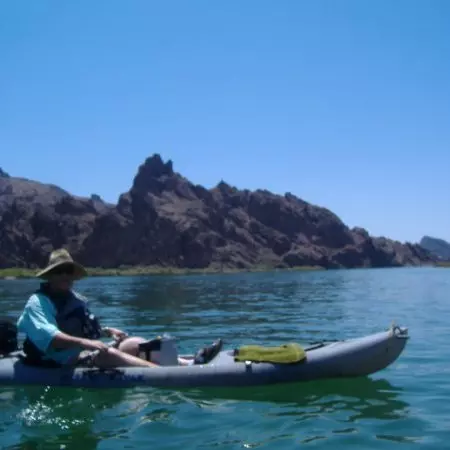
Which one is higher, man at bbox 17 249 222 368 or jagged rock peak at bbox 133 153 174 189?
jagged rock peak at bbox 133 153 174 189

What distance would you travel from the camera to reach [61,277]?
9.34 metres

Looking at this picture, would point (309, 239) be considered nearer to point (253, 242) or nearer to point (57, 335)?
point (253, 242)

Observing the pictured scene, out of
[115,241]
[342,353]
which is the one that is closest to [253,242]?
[115,241]

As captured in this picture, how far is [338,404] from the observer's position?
889 cm

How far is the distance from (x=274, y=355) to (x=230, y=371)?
0.74m

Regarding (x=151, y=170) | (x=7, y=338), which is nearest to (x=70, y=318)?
(x=7, y=338)

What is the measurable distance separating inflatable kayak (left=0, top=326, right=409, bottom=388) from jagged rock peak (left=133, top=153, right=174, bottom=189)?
581 feet

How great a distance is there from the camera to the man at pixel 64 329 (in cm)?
909

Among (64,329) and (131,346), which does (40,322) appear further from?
(131,346)

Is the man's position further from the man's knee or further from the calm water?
the calm water

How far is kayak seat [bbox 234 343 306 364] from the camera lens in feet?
31.9

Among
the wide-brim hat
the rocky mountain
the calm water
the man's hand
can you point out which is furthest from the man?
the rocky mountain

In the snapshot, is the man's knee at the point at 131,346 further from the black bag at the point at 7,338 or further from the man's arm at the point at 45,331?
the black bag at the point at 7,338

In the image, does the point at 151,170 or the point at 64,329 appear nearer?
the point at 64,329
